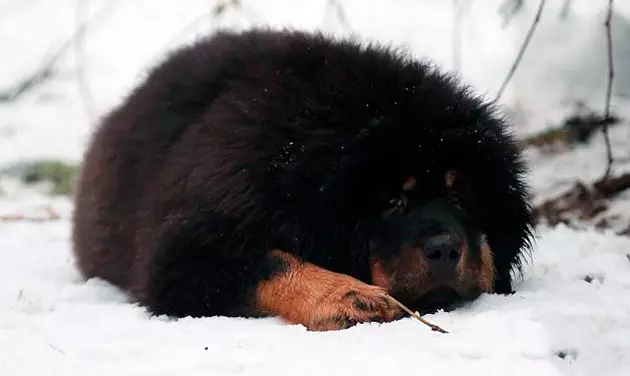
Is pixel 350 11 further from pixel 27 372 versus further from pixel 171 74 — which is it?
pixel 27 372

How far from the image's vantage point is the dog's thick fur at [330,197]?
3689mm

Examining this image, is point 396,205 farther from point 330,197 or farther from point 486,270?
point 486,270

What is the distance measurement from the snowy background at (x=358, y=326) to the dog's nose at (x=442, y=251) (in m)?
0.18

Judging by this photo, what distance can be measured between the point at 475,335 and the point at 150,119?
243 centimetres

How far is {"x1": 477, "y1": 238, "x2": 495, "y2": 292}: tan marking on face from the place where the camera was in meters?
3.94

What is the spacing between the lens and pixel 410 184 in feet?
12.6

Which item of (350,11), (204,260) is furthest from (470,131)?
(350,11)

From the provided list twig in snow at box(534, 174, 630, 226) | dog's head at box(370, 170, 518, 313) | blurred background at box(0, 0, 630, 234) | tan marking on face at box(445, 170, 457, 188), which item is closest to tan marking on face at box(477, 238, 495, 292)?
dog's head at box(370, 170, 518, 313)

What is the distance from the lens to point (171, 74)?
5.00 metres

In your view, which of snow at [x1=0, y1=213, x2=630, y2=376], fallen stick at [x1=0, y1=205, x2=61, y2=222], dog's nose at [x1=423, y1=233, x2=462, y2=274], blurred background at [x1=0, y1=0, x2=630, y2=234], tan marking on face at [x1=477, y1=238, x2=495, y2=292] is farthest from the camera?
fallen stick at [x1=0, y1=205, x2=61, y2=222]

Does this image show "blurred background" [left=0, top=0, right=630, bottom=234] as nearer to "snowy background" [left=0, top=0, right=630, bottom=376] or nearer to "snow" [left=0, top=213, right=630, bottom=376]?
"snowy background" [left=0, top=0, right=630, bottom=376]

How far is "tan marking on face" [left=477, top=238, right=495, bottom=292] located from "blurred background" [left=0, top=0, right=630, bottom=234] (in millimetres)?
1538

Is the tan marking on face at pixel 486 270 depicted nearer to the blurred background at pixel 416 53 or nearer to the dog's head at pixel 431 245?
the dog's head at pixel 431 245

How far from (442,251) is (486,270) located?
0.55m
